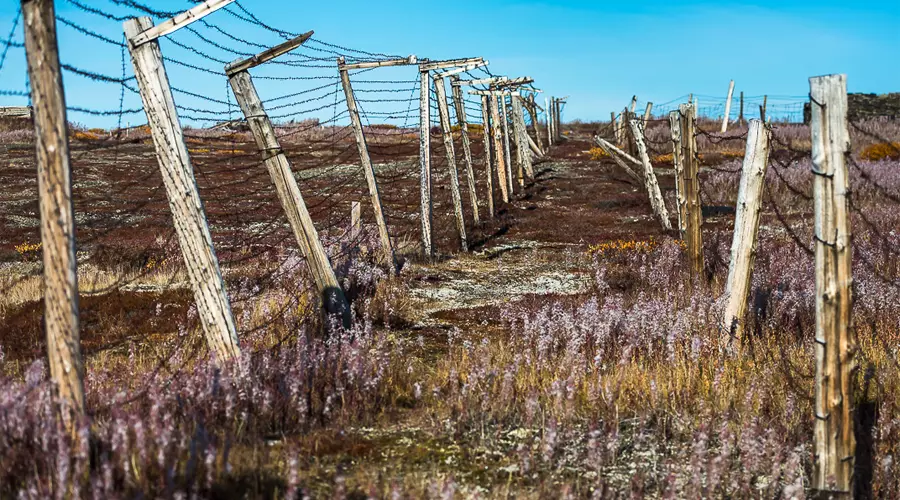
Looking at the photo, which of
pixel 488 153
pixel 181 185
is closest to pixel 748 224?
pixel 181 185

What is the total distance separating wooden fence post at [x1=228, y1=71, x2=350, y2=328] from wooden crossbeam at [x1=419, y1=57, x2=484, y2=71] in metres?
5.14

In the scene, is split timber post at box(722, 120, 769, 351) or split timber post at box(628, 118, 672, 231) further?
split timber post at box(628, 118, 672, 231)

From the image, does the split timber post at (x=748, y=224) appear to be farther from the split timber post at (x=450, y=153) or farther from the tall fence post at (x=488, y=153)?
the tall fence post at (x=488, y=153)

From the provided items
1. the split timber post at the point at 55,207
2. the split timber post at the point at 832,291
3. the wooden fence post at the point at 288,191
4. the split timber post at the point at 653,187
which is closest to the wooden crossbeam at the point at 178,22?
the split timber post at the point at 55,207

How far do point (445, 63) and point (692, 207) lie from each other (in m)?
5.08

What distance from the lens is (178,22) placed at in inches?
196

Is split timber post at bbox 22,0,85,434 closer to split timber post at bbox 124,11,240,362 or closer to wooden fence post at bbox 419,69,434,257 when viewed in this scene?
split timber post at bbox 124,11,240,362

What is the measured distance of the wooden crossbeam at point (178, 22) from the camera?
4.86 metres

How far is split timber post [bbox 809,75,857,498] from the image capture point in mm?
3947

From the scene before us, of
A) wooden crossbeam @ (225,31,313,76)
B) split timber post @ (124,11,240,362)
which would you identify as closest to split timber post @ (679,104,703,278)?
wooden crossbeam @ (225,31,313,76)

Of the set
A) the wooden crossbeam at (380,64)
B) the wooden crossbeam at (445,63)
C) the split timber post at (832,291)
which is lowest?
the split timber post at (832,291)

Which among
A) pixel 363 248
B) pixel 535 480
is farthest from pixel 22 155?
pixel 535 480

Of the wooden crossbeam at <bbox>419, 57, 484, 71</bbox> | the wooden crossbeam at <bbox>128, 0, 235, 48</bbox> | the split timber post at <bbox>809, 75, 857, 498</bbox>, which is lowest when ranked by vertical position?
the split timber post at <bbox>809, 75, 857, 498</bbox>

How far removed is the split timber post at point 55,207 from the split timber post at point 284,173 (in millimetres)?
3183
